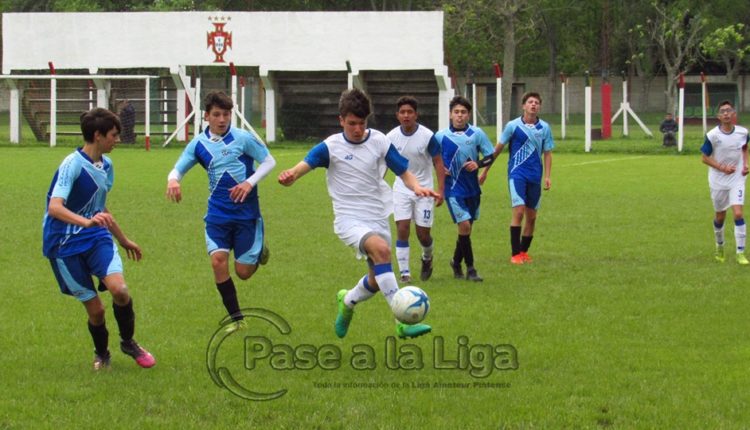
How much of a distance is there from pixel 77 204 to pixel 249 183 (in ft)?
5.22

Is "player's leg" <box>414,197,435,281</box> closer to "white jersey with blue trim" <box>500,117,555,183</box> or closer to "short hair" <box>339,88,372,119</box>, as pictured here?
"white jersey with blue trim" <box>500,117,555,183</box>

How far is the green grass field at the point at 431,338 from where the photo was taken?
677cm

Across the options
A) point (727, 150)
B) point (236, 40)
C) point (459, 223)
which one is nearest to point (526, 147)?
point (459, 223)

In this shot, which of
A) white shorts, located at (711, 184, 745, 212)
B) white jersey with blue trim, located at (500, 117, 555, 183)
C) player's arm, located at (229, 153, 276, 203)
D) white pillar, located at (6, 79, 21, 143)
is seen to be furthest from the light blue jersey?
white pillar, located at (6, 79, 21, 143)

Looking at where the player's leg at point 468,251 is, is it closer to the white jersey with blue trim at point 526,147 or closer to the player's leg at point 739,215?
the white jersey with blue trim at point 526,147

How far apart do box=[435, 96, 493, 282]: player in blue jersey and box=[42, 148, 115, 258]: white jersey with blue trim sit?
530 centimetres

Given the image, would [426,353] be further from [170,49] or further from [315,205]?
[170,49]

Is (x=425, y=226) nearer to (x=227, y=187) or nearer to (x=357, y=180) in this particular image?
(x=227, y=187)

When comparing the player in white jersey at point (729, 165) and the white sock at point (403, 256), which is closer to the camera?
the white sock at point (403, 256)

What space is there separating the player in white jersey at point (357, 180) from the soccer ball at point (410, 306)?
2.40 feet

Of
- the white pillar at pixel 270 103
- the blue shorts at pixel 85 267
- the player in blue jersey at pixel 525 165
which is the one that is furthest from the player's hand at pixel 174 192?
the white pillar at pixel 270 103

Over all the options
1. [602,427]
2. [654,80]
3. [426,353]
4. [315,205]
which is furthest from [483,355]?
[654,80]

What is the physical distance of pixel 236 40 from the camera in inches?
1510
